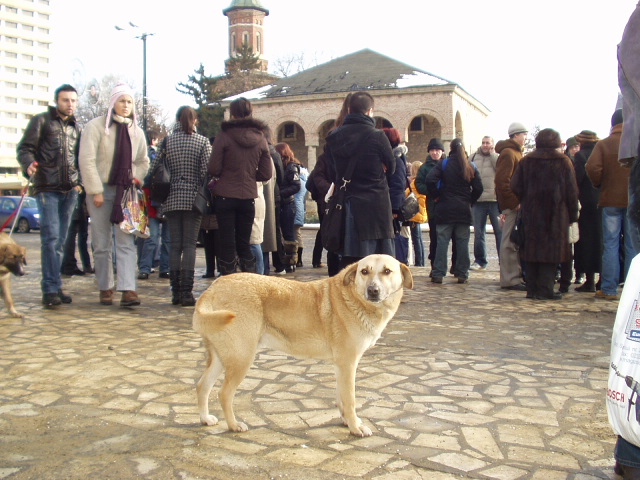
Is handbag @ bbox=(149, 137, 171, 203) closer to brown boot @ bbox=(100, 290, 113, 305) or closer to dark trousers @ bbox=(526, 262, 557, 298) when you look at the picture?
brown boot @ bbox=(100, 290, 113, 305)

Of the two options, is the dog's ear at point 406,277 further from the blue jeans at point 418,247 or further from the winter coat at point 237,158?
the blue jeans at point 418,247

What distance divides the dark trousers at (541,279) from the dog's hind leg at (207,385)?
5940mm

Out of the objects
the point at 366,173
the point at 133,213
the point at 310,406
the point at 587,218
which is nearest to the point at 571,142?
the point at 587,218

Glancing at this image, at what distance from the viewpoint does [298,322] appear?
3.88 metres

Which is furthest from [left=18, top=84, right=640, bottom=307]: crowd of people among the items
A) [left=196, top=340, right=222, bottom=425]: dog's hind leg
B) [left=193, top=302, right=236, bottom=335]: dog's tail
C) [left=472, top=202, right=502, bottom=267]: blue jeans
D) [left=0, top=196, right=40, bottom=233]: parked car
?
[left=0, top=196, right=40, bottom=233]: parked car

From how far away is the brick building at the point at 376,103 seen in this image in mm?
43312

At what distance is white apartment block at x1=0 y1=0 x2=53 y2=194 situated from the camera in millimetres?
112125

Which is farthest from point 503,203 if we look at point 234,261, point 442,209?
point 234,261

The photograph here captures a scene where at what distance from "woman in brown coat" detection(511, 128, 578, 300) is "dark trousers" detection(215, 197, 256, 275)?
3752mm

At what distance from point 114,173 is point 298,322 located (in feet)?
13.9

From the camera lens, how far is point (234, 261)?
735 centimetres

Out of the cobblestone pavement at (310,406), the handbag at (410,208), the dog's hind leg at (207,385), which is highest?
the handbag at (410,208)

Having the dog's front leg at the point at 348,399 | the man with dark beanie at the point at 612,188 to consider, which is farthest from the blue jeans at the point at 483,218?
the dog's front leg at the point at 348,399

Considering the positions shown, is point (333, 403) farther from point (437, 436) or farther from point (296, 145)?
point (296, 145)
